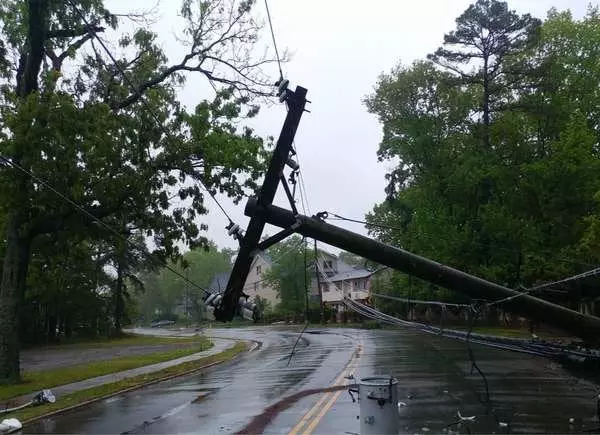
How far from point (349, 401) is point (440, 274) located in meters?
3.74

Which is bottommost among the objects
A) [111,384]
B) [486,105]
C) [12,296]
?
[111,384]

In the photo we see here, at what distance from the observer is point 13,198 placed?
1817 cm

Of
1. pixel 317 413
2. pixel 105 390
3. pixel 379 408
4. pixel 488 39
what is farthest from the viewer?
pixel 488 39

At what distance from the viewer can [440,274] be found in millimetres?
10516


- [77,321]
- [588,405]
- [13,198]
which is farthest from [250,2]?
[77,321]

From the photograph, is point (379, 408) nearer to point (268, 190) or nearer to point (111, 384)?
point (268, 190)

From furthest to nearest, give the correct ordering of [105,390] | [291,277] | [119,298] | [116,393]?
[291,277] < [119,298] < [105,390] < [116,393]

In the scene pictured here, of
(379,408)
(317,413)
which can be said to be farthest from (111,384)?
(379,408)

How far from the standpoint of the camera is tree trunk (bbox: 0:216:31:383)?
64.7ft

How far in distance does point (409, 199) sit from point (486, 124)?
9359mm

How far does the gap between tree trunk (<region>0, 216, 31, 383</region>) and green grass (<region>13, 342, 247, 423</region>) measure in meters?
3.27

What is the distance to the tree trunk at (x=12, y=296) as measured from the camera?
19.7m

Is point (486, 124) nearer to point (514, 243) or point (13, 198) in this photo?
point (514, 243)

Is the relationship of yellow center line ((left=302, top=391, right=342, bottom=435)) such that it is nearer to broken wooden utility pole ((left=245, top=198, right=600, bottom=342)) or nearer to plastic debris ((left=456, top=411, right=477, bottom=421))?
plastic debris ((left=456, top=411, right=477, bottom=421))
